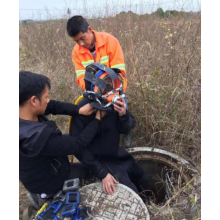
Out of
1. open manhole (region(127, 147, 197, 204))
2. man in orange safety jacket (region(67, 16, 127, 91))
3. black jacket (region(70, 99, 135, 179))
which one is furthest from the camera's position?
man in orange safety jacket (region(67, 16, 127, 91))

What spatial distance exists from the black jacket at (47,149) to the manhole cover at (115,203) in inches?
10.6

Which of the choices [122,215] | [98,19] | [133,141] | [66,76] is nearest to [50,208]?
[122,215]

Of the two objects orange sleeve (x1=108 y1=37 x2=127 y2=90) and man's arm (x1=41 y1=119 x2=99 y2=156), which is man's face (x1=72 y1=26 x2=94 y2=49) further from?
man's arm (x1=41 y1=119 x2=99 y2=156)

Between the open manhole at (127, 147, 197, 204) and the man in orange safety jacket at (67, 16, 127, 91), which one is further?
the man in orange safety jacket at (67, 16, 127, 91)

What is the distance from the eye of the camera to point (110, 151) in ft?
6.01

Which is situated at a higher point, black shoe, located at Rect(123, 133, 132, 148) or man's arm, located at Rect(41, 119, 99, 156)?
man's arm, located at Rect(41, 119, 99, 156)

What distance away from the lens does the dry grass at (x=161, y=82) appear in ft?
6.71

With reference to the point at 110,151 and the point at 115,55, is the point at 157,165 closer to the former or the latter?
the point at 110,151

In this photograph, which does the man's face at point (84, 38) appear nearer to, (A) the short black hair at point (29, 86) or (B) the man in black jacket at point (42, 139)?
(B) the man in black jacket at point (42, 139)

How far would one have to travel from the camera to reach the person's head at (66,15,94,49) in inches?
80.0

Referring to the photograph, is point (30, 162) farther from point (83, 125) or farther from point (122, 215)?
point (122, 215)

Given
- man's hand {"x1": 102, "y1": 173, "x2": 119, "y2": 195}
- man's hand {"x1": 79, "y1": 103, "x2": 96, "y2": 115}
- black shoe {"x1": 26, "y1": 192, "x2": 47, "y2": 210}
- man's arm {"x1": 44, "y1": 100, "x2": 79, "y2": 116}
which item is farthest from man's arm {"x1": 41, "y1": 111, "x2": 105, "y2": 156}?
black shoe {"x1": 26, "y1": 192, "x2": 47, "y2": 210}

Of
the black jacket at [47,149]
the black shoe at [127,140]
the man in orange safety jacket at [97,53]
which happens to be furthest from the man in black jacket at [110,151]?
the man in orange safety jacket at [97,53]

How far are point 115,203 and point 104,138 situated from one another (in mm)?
562
